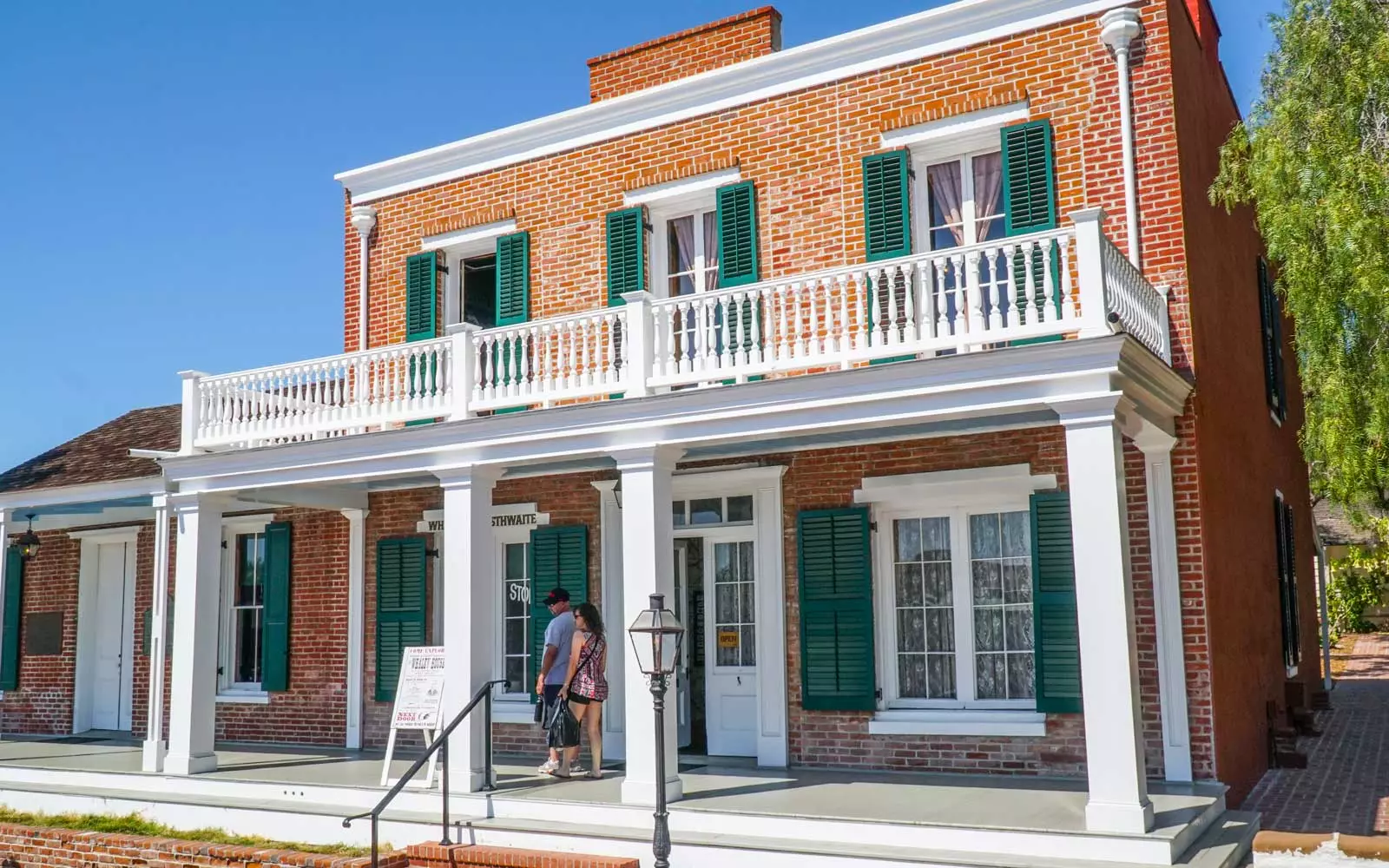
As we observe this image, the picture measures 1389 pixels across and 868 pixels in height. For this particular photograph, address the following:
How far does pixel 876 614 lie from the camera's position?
11031 millimetres

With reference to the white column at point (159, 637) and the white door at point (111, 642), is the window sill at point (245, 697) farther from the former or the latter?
the white door at point (111, 642)

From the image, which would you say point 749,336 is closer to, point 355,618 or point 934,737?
point 934,737

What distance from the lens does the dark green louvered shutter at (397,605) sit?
13422mm

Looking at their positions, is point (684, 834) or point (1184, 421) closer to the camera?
point (684, 834)

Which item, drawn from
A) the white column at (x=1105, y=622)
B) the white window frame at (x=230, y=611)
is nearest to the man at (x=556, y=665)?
the white column at (x=1105, y=622)

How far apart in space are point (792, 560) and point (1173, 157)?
4.88 meters

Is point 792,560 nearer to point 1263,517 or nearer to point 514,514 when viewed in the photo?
point 514,514

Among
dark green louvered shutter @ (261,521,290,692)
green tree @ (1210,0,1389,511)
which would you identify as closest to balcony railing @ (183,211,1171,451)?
green tree @ (1210,0,1389,511)

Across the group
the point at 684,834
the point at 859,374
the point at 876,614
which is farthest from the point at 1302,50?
the point at 684,834

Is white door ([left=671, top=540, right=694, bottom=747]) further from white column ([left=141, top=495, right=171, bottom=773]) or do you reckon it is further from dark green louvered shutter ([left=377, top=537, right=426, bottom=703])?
white column ([left=141, top=495, right=171, bottom=773])

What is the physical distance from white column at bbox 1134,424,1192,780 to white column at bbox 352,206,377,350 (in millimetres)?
9039

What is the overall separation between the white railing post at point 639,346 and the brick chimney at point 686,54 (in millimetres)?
4558

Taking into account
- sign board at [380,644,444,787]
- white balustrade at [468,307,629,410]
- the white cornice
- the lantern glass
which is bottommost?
sign board at [380,644,444,787]

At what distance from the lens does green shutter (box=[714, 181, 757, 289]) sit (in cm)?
1184
